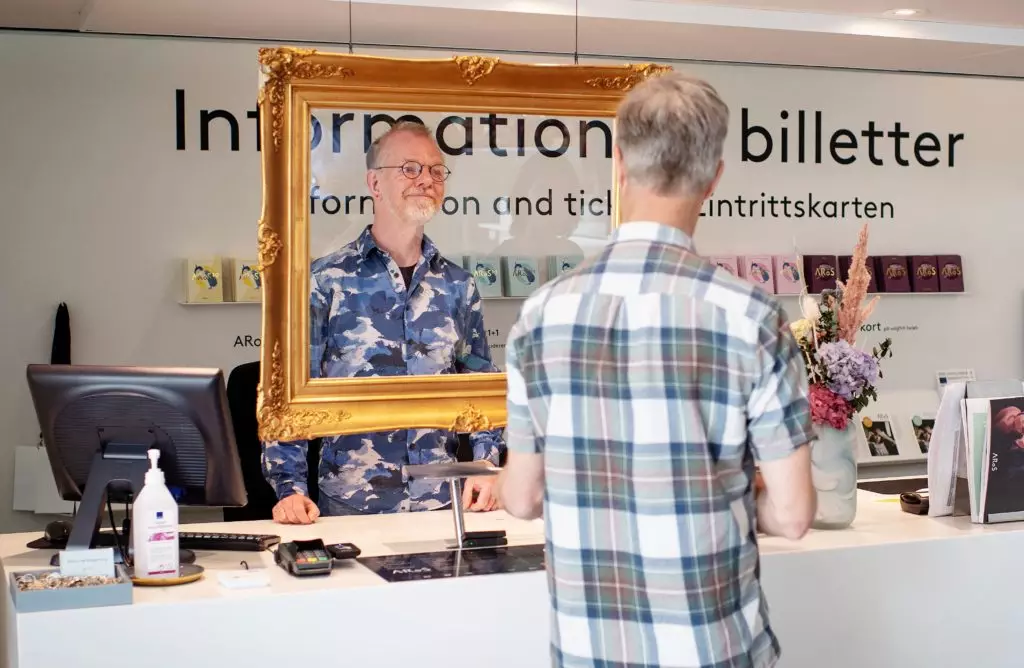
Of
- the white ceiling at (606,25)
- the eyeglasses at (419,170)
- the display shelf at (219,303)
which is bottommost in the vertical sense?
the display shelf at (219,303)

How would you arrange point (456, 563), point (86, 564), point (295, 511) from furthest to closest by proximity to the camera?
point (295, 511), point (456, 563), point (86, 564)

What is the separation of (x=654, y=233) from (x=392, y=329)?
5.31 ft

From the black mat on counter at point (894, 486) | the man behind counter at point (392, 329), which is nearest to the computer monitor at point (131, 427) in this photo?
the man behind counter at point (392, 329)

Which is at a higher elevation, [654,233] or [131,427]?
[654,233]

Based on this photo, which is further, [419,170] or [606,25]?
[606,25]

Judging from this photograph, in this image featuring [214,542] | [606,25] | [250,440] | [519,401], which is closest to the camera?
[519,401]

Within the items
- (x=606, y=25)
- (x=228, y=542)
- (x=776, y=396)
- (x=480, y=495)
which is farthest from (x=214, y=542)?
(x=606, y=25)

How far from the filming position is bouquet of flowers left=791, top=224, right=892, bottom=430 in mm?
2773

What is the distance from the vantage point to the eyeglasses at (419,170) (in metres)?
3.23

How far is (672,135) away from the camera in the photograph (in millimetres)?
1644

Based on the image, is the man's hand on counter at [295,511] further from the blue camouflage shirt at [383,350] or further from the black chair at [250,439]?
the black chair at [250,439]

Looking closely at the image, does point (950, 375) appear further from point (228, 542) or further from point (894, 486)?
point (228, 542)

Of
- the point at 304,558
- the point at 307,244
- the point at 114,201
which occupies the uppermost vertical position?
the point at 114,201

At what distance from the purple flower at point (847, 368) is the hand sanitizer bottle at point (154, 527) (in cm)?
153
